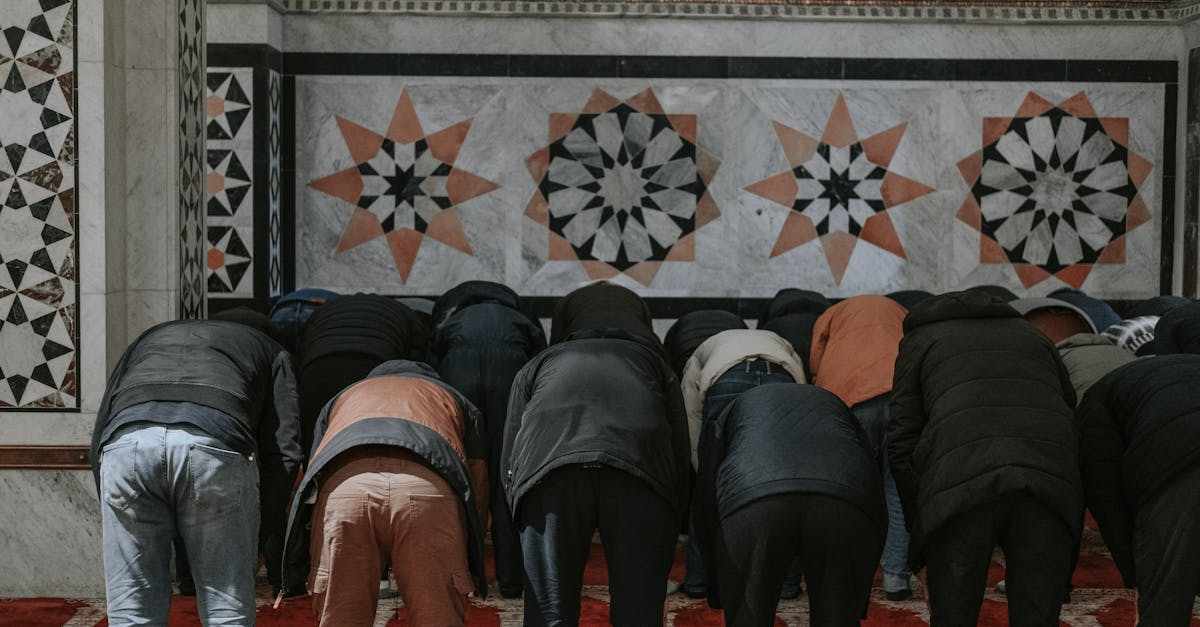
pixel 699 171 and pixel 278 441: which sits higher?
pixel 699 171

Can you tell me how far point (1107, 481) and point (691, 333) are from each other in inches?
88.3

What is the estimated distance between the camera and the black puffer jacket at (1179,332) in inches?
205

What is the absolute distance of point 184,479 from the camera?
3.63 metres

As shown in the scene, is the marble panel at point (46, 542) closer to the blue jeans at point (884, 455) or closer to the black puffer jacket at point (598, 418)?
the black puffer jacket at point (598, 418)

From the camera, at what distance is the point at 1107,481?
394 centimetres

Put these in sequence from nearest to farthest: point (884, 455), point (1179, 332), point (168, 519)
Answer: point (168, 519), point (884, 455), point (1179, 332)

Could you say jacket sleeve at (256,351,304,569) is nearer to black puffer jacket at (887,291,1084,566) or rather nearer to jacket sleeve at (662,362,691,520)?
jacket sleeve at (662,362,691,520)

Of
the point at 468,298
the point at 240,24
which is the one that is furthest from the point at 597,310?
the point at 240,24

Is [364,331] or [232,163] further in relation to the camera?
[232,163]

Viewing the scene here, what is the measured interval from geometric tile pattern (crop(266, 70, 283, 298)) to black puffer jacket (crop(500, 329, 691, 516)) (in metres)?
4.62

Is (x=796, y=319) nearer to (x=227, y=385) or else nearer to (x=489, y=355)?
(x=489, y=355)

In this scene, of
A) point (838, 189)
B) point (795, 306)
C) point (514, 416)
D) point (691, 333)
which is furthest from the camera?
point (838, 189)

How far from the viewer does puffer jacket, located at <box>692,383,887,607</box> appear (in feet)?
11.7

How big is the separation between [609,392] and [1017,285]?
18.4 ft
